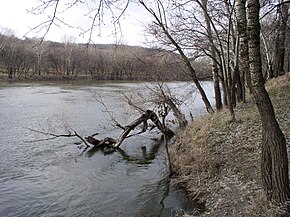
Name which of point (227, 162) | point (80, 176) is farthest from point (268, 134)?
point (80, 176)

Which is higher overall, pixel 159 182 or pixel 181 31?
pixel 181 31

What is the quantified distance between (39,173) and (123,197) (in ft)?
12.7

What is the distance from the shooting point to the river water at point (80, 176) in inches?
338

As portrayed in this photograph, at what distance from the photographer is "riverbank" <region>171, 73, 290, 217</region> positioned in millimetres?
6844

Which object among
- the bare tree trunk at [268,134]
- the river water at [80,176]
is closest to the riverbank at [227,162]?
the bare tree trunk at [268,134]

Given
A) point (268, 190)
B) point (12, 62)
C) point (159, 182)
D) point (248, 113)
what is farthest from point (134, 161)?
point (12, 62)

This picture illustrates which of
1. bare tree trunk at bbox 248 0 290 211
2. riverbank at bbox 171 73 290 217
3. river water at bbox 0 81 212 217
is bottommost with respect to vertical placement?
river water at bbox 0 81 212 217

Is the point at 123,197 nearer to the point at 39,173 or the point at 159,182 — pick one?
the point at 159,182

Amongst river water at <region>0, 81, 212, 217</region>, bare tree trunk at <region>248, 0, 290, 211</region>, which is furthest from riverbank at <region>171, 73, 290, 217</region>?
river water at <region>0, 81, 212, 217</region>

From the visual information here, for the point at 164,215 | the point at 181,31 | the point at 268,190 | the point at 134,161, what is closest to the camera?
the point at 268,190

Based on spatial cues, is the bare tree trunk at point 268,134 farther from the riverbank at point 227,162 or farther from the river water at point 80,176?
the river water at point 80,176

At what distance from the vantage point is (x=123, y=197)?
361 inches

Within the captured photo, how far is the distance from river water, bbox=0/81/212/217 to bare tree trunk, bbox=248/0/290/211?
324cm

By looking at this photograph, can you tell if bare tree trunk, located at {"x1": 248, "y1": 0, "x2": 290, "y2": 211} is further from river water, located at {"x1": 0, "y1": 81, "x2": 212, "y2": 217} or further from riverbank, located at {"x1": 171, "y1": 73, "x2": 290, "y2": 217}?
river water, located at {"x1": 0, "y1": 81, "x2": 212, "y2": 217}
